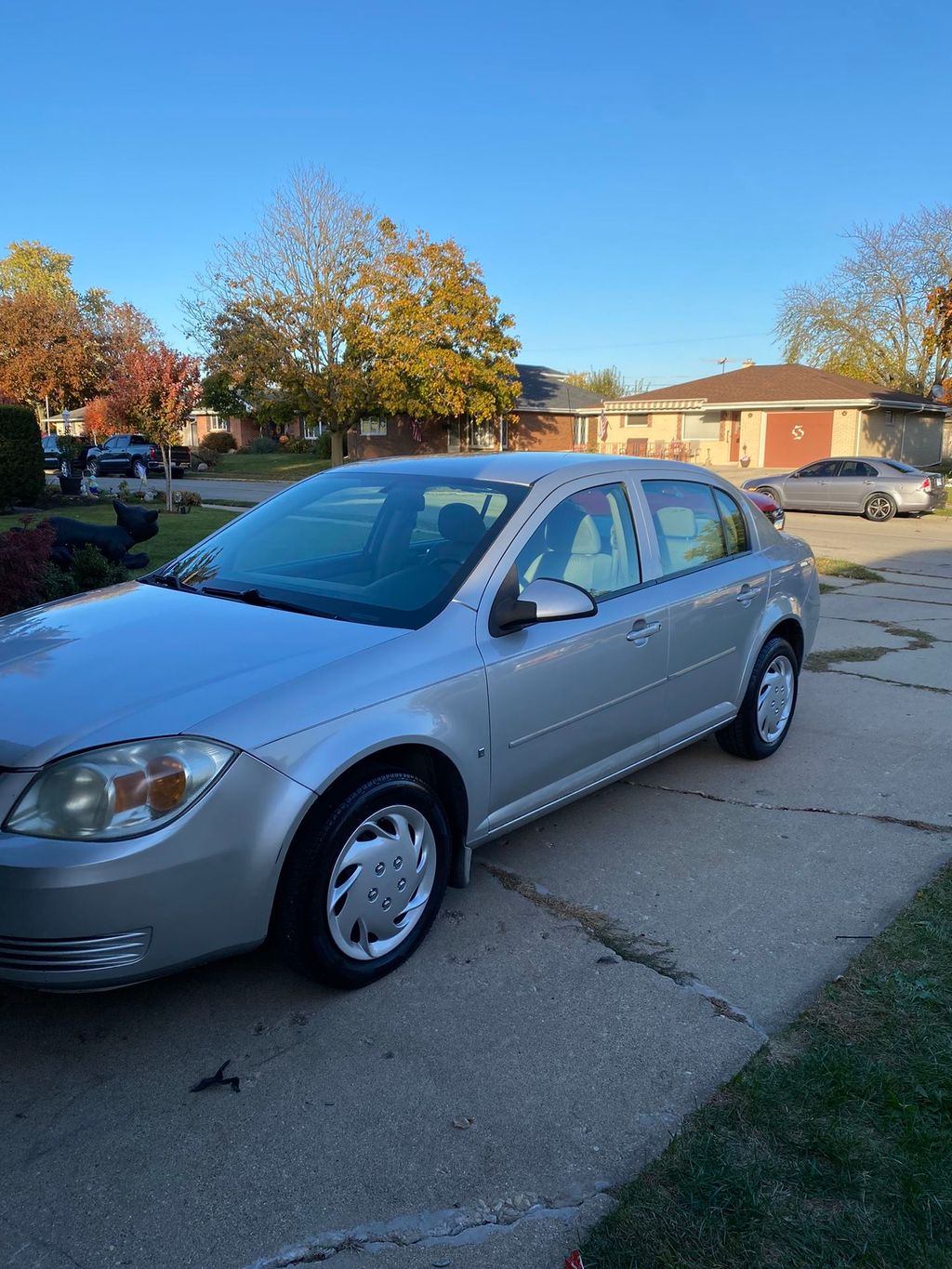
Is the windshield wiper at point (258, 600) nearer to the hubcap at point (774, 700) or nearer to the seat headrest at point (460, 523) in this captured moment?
the seat headrest at point (460, 523)

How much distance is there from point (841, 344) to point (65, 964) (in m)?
53.8

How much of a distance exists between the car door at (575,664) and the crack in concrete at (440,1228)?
1430mm

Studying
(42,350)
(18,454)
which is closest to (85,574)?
(18,454)

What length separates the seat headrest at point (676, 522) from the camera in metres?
4.56

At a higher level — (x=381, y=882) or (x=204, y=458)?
(x=204, y=458)

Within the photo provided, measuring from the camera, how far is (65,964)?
2.54m

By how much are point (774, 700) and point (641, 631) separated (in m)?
1.62

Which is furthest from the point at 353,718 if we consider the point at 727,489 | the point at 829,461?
the point at 829,461

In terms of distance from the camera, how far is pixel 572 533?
13.3 ft

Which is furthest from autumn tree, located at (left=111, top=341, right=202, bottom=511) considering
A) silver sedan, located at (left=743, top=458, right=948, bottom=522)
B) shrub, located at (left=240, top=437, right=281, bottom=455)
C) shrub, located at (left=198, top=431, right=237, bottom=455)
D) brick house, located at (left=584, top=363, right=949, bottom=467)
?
shrub, located at (left=198, top=431, right=237, bottom=455)

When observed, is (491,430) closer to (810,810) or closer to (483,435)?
(483,435)

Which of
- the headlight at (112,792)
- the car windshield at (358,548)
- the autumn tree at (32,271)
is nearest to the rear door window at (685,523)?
the car windshield at (358,548)

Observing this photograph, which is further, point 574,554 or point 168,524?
point 168,524

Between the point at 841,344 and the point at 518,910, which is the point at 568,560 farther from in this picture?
the point at 841,344
